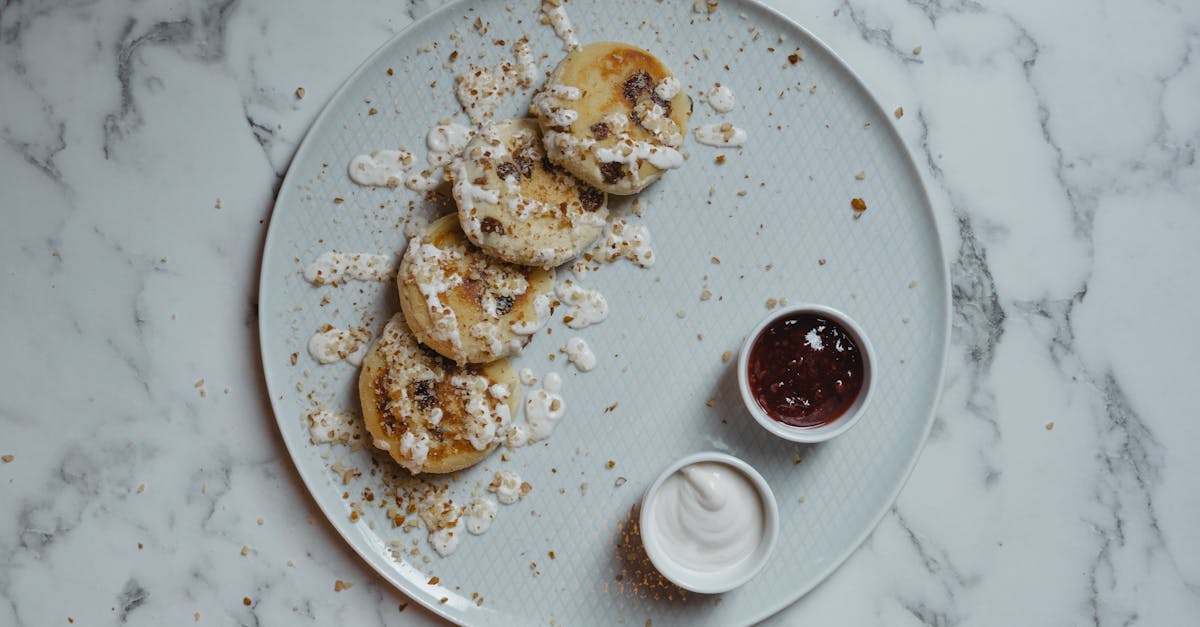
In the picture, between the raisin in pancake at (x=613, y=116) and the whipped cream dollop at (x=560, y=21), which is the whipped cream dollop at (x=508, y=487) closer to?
the raisin in pancake at (x=613, y=116)

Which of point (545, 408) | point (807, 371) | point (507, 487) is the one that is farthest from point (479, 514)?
point (807, 371)

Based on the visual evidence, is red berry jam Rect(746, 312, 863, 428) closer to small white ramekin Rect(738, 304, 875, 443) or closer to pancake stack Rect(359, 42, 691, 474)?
small white ramekin Rect(738, 304, 875, 443)

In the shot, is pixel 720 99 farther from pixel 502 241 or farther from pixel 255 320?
pixel 255 320

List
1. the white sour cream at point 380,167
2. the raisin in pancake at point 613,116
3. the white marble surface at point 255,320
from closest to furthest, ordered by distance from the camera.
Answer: the raisin in pancake at point 613,116, the white sour cream at point 380,167, the white marble surface at point 255,320

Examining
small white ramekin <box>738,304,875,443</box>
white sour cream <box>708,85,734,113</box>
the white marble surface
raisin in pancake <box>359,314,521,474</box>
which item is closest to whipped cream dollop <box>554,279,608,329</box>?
raisin in pancake <box>359,314,521,474</box>

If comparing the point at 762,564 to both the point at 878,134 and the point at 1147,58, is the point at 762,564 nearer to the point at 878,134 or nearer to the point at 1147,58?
the point at 878,134

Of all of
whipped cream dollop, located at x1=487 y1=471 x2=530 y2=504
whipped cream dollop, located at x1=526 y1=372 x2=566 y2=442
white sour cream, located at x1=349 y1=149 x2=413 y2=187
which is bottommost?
whipped cream dollop, located at x1=487 y1=471 x2=530 y2=504

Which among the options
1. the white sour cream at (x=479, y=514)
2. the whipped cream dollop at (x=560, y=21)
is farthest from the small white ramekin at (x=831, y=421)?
the whipped cream dollop at (x=560, y=21)
